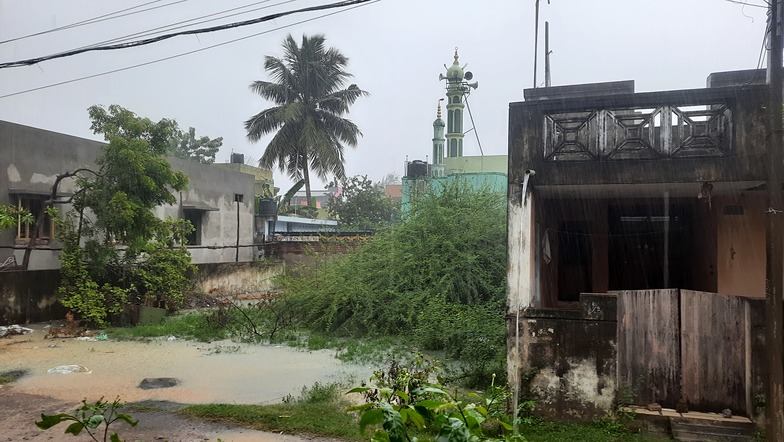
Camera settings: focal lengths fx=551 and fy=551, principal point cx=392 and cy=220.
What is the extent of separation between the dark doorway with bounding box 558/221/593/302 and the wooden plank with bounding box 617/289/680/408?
10.5 ft

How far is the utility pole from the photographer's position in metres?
4.93

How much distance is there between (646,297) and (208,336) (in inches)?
325

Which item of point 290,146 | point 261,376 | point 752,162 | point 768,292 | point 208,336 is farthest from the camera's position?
point 290,146

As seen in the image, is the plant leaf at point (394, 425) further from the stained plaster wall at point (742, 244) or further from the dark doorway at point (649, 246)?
the dark doorway at point (649, 246)

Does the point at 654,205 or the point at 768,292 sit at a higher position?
the point at 654,205

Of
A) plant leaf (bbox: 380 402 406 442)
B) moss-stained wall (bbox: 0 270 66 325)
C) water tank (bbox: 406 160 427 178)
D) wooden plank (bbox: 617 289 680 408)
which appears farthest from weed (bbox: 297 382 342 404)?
water tank (bbox: 406 160 427 178)

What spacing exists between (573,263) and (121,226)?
9494 mm

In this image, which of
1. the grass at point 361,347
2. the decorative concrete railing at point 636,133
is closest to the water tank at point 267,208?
the grass at point 361,347

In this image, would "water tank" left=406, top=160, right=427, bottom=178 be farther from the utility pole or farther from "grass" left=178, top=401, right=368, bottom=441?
the utility pole

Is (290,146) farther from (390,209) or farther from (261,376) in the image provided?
(261,376)

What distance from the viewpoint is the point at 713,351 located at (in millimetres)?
5867

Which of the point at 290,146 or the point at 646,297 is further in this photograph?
the point at 290,146

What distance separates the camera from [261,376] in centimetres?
819

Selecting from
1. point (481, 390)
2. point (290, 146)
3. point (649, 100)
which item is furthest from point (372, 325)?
point (290, 146)
